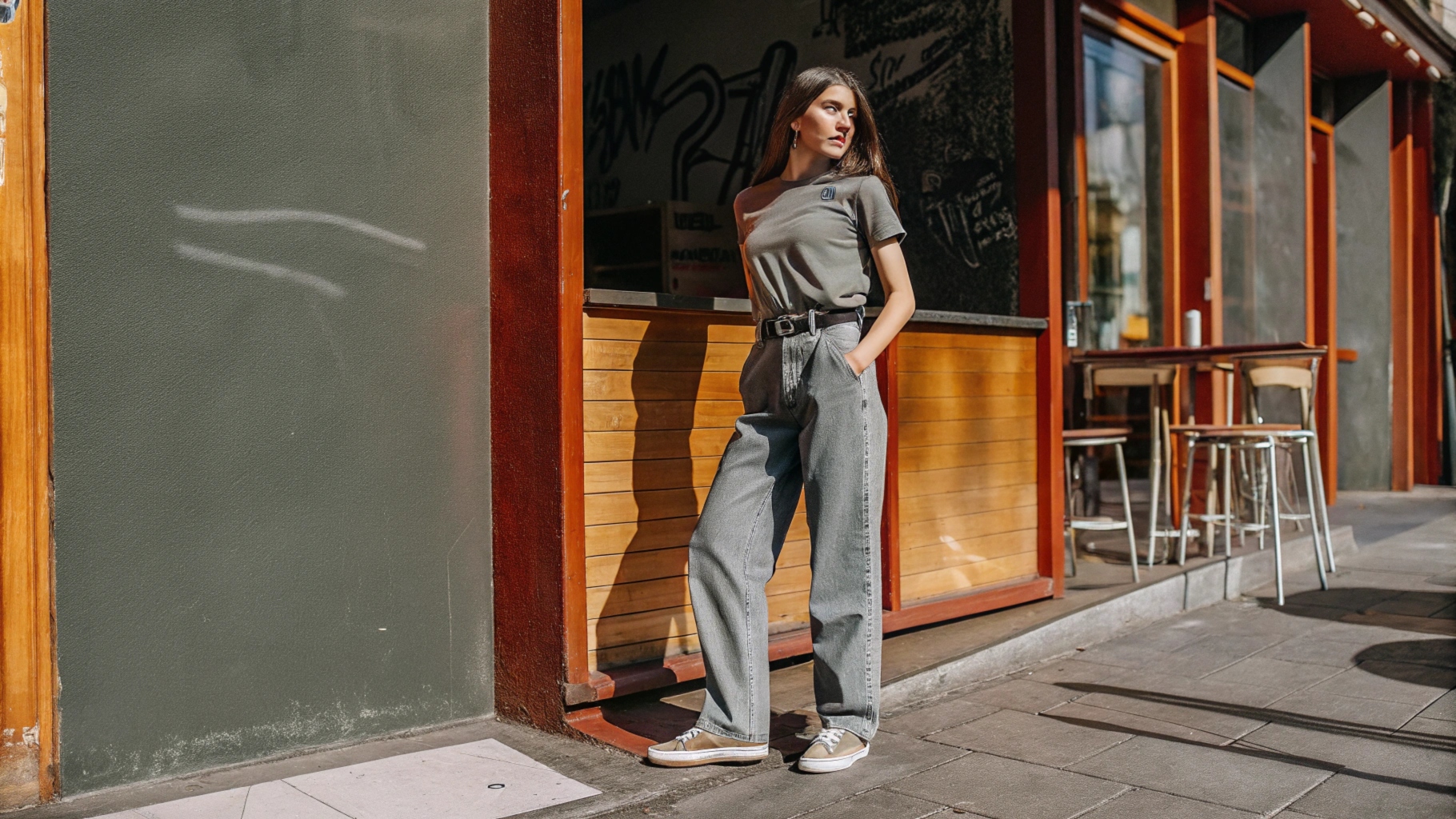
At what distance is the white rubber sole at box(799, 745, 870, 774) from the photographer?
10.3 ft

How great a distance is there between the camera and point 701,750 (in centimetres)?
317

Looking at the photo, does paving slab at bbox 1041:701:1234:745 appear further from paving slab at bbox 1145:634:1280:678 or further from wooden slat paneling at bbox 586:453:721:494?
wooden slat paneling at bbox 586:453:721:494

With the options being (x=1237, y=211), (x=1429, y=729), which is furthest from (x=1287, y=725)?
(x=1237, y=211)

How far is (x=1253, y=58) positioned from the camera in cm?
867

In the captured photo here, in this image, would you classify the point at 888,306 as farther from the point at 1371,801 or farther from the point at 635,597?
the point at 1371,801

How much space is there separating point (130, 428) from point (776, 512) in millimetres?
1713

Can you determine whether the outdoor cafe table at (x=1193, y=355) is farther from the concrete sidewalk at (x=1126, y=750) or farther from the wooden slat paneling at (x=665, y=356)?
the wooden slat paneling at (x=665, y=356)

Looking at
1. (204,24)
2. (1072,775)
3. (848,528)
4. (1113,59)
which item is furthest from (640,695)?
(1113,59)

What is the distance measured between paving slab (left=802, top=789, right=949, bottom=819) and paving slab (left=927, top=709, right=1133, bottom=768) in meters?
0.50

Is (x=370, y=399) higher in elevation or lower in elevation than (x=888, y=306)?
lower

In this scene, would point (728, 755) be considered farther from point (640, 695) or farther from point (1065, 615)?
point (1065, 615)

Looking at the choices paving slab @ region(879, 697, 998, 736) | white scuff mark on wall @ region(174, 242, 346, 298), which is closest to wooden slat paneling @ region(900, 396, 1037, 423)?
paving slab @ region(879, 697, 998, 736)

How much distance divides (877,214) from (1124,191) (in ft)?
15.8

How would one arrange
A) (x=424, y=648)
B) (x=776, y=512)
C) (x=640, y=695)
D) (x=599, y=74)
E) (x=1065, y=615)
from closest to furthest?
(x=776, y=512) → (x=424, y=648) → (x=640, y=695) → (x=1065, y=615) → (x=599, y=74)
